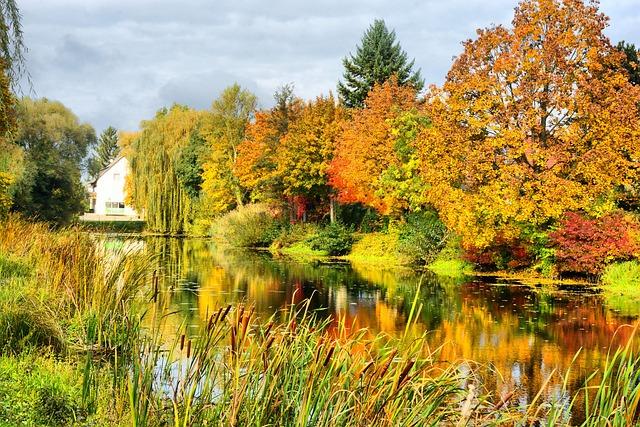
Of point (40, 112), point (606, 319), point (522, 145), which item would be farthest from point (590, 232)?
point (40, 112)

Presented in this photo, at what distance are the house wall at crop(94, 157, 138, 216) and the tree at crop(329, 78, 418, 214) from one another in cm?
5407

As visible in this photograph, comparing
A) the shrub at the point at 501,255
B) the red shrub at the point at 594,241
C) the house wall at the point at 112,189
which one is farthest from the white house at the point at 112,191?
the red shrub at the point at 594,241

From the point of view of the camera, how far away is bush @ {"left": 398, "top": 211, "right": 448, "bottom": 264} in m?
28.2

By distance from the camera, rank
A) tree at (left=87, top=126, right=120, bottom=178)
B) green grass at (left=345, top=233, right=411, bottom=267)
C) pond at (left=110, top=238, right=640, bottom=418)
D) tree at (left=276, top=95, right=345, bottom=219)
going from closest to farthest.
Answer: pond at (left=110, top=238, right=640, bottom=418) → green grass at (left=345, top=233, right=411, bottom=267) → tree at (left=276, top=95, right=345, bottom=219) → tree at (left=87, top=126, right=120, bottom=178)

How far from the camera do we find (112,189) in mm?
84000

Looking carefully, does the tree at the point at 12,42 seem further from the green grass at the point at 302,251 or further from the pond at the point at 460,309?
the green grass at the point at 302,251

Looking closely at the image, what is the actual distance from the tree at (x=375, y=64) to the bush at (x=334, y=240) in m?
14.8

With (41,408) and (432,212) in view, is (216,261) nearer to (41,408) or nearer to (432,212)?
(432,212)

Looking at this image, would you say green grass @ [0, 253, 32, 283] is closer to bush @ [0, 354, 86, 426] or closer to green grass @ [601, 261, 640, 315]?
bush @ [0, 354, 86, 426]

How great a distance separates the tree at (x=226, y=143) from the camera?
50594 millimetres

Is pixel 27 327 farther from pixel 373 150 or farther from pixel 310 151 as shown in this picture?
pixel 310 151

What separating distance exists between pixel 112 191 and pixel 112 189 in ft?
0.80

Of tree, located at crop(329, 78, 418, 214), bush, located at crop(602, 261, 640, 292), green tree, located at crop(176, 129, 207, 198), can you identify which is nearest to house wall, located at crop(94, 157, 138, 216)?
green tree, located at crop(176, 129, 207, 198)

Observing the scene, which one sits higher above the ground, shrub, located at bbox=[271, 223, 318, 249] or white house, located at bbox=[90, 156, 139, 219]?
white house, located at bbox=[90, 156, 139, 219]
